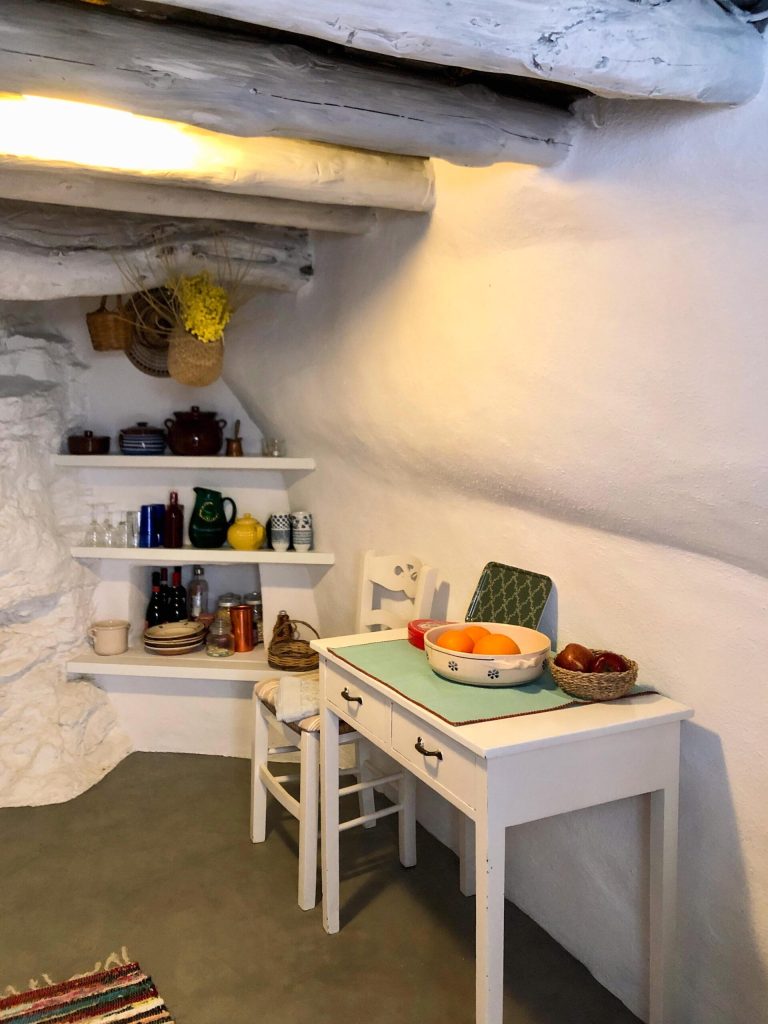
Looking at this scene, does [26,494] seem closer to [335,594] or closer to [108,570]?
[108,570]

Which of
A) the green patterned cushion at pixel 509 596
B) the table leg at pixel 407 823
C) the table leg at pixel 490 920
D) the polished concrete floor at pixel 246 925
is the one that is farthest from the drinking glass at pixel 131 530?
the table leg at pixel 490 920

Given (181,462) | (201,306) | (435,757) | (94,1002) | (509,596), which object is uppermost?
(201,306)

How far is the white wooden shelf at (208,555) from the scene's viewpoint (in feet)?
10.6

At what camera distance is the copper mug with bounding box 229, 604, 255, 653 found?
3379mm

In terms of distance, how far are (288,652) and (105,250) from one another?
1549 mm

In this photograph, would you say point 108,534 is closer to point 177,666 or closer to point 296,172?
point 177,666

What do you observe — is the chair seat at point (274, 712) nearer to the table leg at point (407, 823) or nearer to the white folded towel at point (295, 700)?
the white folded towel at point (295, 700)

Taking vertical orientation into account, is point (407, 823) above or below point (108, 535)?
below

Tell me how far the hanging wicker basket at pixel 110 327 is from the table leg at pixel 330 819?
183 cm

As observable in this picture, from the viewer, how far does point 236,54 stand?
4.66ft

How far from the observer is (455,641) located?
192 cm

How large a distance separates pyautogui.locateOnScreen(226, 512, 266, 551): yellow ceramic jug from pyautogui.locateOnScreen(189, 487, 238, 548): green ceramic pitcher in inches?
2.9

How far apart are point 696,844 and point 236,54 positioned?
181cm

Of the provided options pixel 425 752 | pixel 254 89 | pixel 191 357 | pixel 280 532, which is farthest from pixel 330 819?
pixel 254 89
